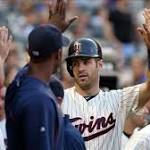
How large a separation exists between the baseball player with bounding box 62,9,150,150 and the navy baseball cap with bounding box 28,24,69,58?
183 centimetres

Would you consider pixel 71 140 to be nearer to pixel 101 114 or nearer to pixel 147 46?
pixel 147 46

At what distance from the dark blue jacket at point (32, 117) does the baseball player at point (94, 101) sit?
68.8 inches

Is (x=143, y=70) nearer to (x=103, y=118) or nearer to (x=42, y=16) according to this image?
(x=42, y=16)

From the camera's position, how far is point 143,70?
47.3ft

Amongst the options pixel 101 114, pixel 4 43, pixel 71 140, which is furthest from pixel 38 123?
pixel 101 114

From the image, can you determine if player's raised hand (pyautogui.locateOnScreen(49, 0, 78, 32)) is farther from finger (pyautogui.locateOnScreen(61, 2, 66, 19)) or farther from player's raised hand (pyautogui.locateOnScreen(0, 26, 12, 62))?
player's raised hand (pyautogui.locateOnScreen(0, 26, 12, 62))

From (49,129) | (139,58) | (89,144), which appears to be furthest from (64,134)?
(139,58)

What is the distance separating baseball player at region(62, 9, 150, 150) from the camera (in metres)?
7.03

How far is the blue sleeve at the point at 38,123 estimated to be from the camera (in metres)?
5.01

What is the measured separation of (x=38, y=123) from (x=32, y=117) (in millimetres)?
51

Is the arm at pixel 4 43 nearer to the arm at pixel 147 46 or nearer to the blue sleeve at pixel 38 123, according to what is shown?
the blue sleeve at pixel 38 123

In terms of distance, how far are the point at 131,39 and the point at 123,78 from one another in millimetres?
2242

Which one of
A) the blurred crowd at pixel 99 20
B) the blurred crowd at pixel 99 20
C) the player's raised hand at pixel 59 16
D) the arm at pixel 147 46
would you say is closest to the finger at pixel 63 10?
the player's raised hand at pixel 59 16

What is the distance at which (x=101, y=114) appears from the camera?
7109mm
